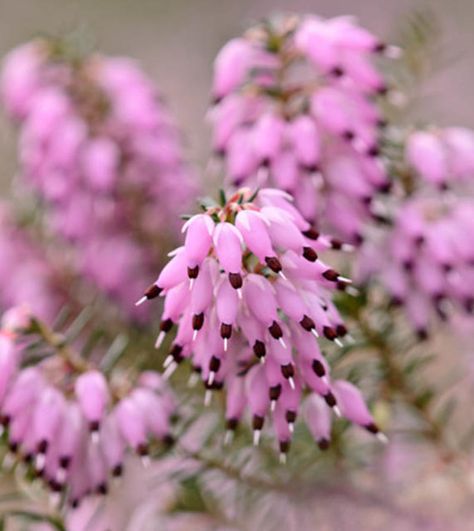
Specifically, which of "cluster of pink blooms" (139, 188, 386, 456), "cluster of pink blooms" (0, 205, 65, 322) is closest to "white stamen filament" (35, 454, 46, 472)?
"cluster of pink blooms" (139, 188, 386, 456)

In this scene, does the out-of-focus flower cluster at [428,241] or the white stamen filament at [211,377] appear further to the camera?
the out-of-focus flower cluster at [428,241]

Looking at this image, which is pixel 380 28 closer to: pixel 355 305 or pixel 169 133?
pixel 169 133

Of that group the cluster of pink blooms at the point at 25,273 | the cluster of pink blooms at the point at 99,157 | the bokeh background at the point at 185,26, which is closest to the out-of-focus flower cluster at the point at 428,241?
the cluster of pink blooms at the point at 99,157

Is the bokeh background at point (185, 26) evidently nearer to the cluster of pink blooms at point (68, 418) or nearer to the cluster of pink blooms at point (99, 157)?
the cluster of pink blooms at point (99, 157)

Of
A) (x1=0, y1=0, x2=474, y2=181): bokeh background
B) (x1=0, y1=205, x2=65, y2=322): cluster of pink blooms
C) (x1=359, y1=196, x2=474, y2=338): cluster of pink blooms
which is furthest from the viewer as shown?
(x1=0, y1=0, x2=474, y2=181): bokeh background

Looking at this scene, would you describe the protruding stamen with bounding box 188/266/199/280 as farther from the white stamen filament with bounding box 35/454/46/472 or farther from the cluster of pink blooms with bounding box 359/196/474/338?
the cluster of pink blooms with bounding box 359/196/474/338

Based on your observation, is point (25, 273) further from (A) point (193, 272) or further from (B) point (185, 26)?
(B) point (185, 26)
